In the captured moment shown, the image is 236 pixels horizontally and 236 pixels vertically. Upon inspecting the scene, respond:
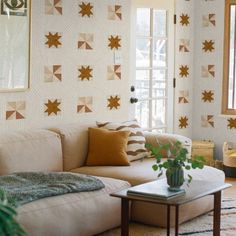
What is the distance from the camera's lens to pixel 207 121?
22.8 feet

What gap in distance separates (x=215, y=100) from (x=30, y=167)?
304cm

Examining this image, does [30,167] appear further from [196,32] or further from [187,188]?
[196,32]

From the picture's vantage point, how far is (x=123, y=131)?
5156 millimetres

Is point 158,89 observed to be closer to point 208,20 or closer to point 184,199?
point 208,20

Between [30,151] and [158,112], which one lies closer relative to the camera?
[30,151]

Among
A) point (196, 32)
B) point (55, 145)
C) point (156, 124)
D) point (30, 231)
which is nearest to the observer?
point (30, 231)

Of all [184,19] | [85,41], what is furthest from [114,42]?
[184,19]

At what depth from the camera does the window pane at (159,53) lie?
6375 millimetres

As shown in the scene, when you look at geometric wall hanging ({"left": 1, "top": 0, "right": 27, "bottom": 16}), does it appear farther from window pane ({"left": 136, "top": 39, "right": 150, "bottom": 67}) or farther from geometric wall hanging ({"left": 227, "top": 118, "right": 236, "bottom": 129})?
geometric wall hanging ({"left": 227, "top": 118, "right": 236, "bottom": 129})

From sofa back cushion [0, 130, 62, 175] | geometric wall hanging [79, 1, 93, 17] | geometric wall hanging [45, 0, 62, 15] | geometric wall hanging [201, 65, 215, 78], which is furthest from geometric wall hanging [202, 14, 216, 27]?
sofa back cushion [0, 130, 62, 175]

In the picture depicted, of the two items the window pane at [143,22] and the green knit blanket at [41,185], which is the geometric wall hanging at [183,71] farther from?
the green knit blanket at [41,185]

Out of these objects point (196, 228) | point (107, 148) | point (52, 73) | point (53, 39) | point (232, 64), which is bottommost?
point (196, 228)

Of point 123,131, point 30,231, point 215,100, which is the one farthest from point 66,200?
point 215,100

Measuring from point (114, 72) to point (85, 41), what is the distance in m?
0.51
